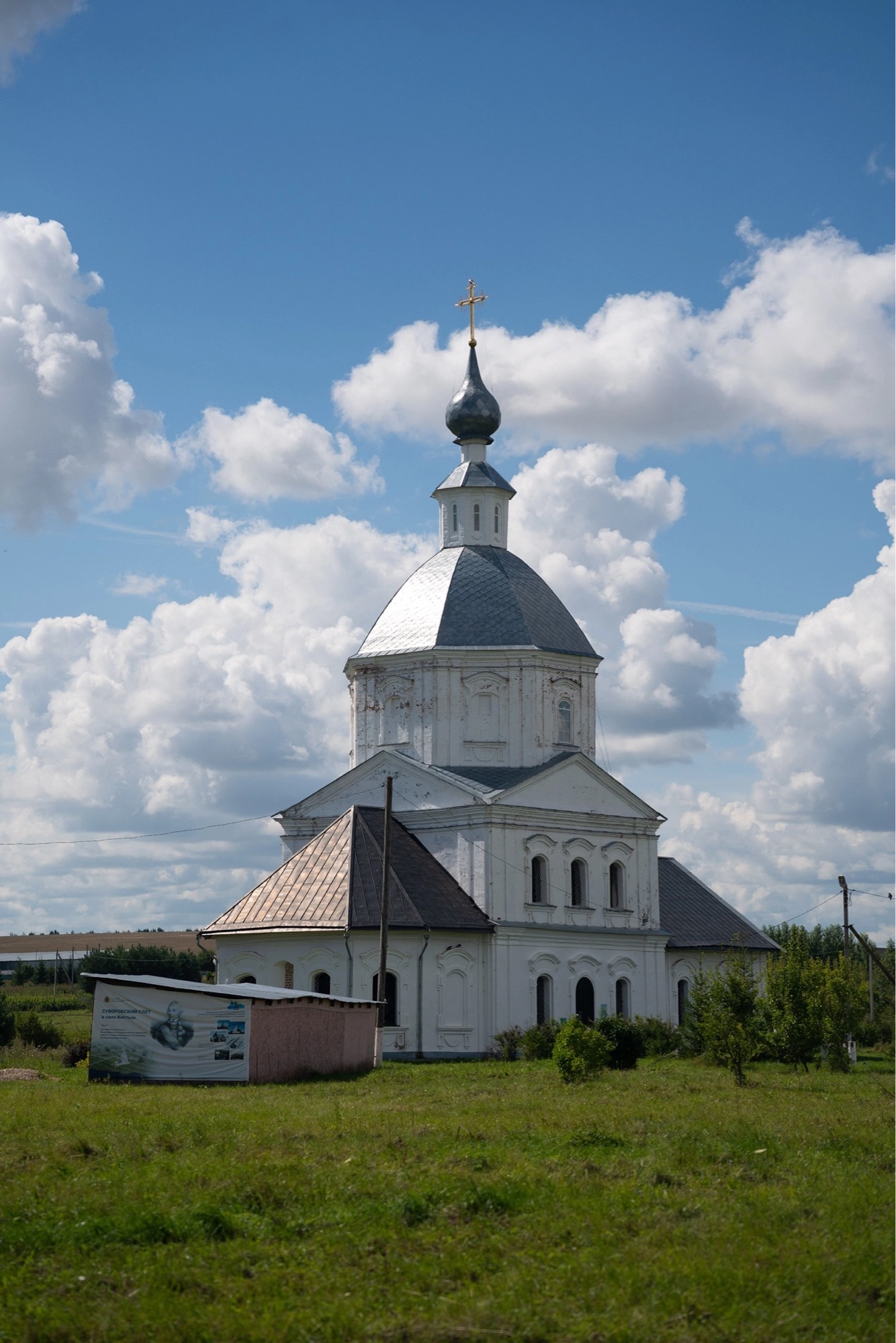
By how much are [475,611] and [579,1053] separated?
735 inches

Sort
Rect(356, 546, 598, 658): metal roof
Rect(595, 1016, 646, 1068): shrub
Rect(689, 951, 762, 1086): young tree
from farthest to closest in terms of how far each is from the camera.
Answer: Rect(356, 546, 598, 658): metal roof → Rect(595, 1016, 646, 1068): shrub → Rect(689, 951, 762, 1086): young tree

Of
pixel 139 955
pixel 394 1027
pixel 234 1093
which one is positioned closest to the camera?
pixel 234 1093

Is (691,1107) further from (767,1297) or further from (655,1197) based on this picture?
(767,1297)

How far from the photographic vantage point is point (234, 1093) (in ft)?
77.1

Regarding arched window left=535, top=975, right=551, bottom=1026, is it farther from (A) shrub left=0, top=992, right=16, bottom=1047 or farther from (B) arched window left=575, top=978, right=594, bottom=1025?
(A) shrub left=0, top=992, right=16, bottom=1047

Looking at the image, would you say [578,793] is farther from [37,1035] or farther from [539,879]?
[37,1035]

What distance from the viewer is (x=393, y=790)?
39.9m

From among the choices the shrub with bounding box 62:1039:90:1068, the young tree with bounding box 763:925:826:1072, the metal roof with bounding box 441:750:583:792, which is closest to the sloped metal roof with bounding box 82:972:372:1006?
the shrub with bounding box 62:1039:90:1068

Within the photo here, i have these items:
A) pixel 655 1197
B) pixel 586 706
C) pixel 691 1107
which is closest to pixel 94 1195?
pixel 655 1197

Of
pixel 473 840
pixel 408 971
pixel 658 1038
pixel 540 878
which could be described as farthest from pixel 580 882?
pixel 408 971

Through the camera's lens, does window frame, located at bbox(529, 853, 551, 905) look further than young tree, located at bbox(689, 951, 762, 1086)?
Yes

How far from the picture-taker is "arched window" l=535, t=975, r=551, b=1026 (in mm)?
39219

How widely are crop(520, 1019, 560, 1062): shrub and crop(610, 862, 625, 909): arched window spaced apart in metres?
8.24

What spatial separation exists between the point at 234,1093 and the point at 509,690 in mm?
19950
